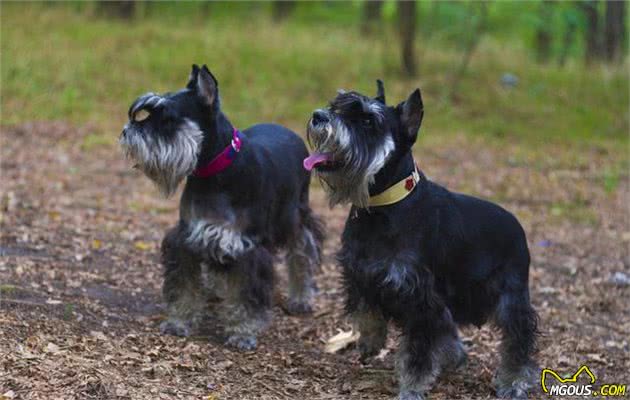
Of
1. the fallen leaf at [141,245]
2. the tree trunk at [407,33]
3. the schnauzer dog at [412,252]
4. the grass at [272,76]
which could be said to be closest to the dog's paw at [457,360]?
the schnauzer dog at [412,252]

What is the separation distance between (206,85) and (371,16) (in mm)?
17409

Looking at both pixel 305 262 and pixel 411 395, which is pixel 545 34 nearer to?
pixel 305 262

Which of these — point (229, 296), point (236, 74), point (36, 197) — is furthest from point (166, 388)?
point (236, 74)

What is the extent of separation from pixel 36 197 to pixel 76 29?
10.1 meters

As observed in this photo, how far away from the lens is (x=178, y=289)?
23.9 feet

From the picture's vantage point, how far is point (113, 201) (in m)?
11.7

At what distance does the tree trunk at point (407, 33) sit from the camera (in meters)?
19.3

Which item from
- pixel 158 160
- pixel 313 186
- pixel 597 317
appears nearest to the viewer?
pixel 158 160

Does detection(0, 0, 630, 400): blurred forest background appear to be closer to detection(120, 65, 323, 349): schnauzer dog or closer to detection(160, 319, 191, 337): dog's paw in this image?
detection(160, 319, 191, 337): dog's paw

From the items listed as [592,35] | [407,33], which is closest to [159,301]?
[407,33]

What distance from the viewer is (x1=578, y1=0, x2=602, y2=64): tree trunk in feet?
72.6

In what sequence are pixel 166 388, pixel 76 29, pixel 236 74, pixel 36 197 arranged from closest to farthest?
pixel 166 388, pixel 36 197, pixel 236 74, pixel 76 29

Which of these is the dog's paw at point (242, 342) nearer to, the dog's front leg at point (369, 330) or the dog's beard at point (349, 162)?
the dog's front leg at point (369, 330)

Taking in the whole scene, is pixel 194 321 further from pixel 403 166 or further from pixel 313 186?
pixel 313 186
